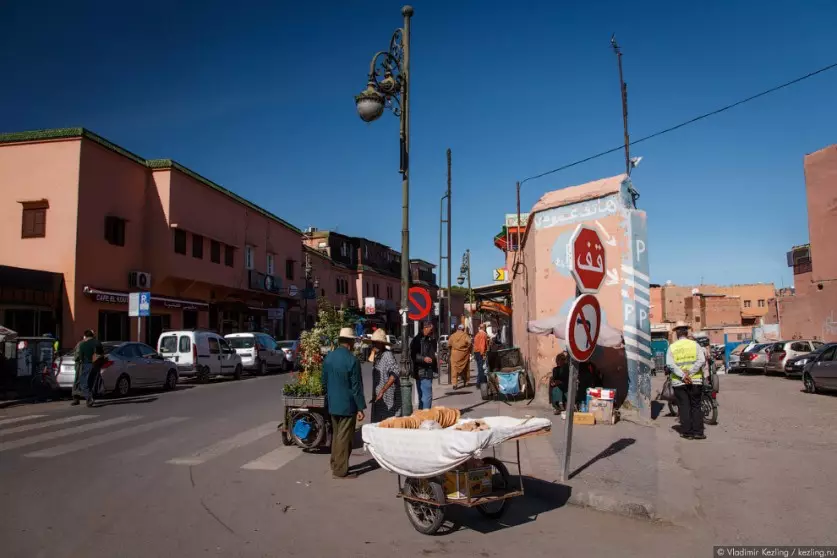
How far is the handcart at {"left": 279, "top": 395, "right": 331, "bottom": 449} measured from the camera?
30.0 feet

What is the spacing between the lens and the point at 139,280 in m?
28.1

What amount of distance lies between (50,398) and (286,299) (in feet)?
94.2

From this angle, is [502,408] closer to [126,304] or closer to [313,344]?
[313,344]

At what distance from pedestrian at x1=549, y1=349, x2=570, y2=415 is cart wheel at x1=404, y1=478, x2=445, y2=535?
7383 mm

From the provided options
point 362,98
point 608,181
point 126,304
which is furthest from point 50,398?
point 608,181

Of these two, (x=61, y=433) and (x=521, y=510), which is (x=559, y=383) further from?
(x=61, y=433)

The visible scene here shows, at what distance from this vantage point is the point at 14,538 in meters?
5.40

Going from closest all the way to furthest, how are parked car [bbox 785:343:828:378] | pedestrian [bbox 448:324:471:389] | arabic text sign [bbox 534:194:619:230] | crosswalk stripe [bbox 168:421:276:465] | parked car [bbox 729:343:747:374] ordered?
1. crosswalk stripe [bbox 168:421:276:465]
2. arabic text sign [bbox 534:194:619:230]
3. pedestrian [bbox 448:324:471:389]
4. parked car [bbox 785:343:828:378]
5. parked car [bbox 729:343:747:374]

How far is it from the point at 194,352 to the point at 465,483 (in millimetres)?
19293

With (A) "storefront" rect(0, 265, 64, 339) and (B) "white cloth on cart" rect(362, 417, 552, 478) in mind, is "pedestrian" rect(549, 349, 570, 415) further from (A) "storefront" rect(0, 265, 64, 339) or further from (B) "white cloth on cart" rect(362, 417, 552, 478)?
(A) "storefront" rect(0, 265, 64, 339)

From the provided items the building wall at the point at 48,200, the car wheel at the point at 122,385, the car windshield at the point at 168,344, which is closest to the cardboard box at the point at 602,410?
the car wheel at the point at 122,385

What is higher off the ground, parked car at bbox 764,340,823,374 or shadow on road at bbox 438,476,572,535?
parked car at bbox 764,340,823,374

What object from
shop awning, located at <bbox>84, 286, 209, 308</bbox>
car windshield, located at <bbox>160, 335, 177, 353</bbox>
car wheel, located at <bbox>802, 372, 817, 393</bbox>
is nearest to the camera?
car wheel, located at <bbox>802, 372, 817, 393</bbox>

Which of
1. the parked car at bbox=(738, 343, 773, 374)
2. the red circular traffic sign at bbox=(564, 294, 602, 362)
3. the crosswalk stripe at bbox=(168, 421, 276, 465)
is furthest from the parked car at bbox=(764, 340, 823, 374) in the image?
the red circular traffic sign at bbox=(564, 294, 602, 362)
